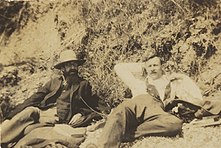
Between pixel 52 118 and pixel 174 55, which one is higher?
pixel 174 55

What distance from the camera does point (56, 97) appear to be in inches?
101

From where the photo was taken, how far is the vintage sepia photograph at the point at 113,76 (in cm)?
242

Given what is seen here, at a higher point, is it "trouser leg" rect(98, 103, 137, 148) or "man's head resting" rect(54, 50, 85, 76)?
"man's head resting" rect(54, 50, 85, 76)

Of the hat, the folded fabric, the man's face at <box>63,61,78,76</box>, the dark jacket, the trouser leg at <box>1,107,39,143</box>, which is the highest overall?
the hat

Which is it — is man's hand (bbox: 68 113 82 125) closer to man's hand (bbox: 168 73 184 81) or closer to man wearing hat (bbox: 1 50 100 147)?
man wearing hat (bbox: 1 50 100 147)

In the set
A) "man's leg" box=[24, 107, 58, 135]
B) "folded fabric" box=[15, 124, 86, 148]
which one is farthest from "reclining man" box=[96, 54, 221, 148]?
"man's leg" box=[24, 107, 58, 135]

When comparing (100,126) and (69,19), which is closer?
(100,126)

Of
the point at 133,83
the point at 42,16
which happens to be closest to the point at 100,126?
the point at 133,83

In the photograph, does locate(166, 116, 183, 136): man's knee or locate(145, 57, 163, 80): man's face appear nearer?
locate(166, 116, 183, 136): man's knee

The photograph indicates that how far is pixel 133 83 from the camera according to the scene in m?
2.50

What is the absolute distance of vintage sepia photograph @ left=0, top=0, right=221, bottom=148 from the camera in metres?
2.42

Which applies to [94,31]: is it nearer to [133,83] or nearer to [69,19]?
[69,19]

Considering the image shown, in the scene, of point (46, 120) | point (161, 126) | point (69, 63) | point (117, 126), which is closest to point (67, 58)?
point (69, 63)

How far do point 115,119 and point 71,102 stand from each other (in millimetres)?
216
